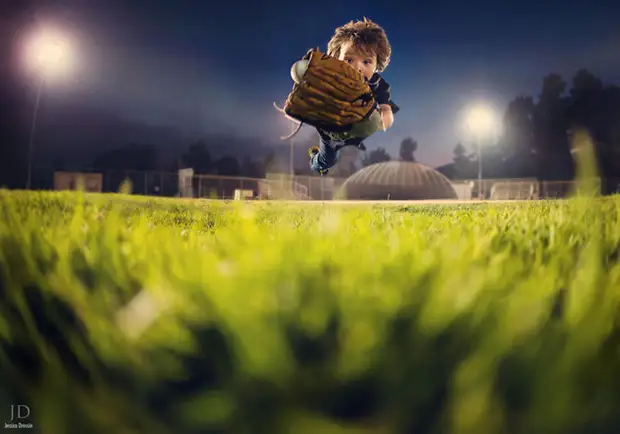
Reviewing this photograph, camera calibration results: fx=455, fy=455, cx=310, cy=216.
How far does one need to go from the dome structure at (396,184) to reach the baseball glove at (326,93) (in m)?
10.7

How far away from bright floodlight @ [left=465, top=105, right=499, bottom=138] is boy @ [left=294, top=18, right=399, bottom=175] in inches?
15.8

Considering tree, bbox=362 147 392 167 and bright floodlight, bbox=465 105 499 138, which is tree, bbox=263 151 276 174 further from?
bright floodlight, bbox=465 105 499 138

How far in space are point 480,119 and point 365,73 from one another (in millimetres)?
609

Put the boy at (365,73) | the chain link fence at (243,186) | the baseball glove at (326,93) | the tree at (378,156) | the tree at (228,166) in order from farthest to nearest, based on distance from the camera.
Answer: the tree at (228,166) < the tree at (378,156) < the boy at (365,73) < the chain link fence at (243,186) < the baseball glove at (326,93)

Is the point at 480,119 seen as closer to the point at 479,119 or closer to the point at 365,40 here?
the point at 479,119

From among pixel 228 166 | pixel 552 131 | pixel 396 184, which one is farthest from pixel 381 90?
pixel 396 184

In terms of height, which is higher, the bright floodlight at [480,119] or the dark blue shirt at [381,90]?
the dark blue shirt at [381,90]

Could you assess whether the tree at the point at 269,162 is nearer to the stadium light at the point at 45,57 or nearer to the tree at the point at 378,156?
the tree at the point at 378,156

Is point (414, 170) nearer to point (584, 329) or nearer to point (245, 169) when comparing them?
point (245, 169)

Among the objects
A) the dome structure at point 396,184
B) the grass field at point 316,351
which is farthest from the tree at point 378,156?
the dome structure at point 396,184

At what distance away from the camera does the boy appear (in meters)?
1.97

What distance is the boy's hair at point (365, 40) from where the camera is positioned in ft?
6.30

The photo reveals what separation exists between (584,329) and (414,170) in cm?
1557

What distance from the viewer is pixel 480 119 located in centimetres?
221
